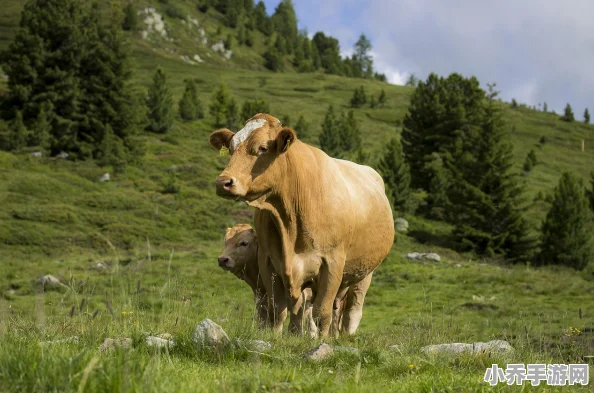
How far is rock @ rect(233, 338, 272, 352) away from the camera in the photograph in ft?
18.7

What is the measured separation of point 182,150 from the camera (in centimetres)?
5966

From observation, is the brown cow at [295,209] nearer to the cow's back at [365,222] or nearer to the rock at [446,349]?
the cow's back at [365,222]

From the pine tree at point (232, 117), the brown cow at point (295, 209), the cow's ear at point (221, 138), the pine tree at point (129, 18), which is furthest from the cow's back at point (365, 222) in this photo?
the pine tree at point (129, 18)

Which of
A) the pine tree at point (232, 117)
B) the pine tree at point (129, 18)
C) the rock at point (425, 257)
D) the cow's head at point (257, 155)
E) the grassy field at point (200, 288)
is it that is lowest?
the rock at point (425, 257)

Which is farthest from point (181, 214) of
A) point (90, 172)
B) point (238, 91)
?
point (238, 91)

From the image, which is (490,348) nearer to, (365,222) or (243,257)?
(365,222)

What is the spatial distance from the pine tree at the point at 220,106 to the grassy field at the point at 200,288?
1.44 meters

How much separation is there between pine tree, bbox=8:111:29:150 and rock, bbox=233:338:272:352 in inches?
1843

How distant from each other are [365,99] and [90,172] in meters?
63.2

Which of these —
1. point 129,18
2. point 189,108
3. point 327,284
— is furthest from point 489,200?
point 129,18

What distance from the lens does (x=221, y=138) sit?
24.2ft

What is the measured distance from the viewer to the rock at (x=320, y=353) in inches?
213

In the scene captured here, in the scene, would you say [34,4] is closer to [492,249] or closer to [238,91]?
[492,249]

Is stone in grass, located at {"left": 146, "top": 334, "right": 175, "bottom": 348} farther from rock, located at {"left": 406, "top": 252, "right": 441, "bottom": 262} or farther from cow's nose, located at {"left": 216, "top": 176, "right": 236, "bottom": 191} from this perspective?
rock, located at {"left": 406, "top": 252, "right": 441, "bottom": 262}
